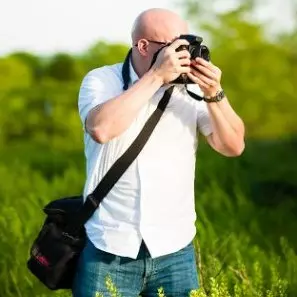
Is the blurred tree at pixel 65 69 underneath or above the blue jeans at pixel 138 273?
above

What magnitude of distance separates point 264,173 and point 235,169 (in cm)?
42

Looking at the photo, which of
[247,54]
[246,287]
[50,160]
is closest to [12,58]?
[247,54]

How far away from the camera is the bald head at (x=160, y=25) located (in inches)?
138

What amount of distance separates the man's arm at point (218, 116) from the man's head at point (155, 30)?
14cm

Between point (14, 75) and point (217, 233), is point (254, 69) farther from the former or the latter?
point (217, 233)

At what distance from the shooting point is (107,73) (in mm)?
3607

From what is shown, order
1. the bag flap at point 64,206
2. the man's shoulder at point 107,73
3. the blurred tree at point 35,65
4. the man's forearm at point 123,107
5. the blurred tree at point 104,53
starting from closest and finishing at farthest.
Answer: the man's forearm at point 123,107, the man's shoulder at point 107,73, the bag flap at point 64,206, the blurred tree at point 104,53, the blurred tree at point 35,65

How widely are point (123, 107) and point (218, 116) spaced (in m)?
0.33

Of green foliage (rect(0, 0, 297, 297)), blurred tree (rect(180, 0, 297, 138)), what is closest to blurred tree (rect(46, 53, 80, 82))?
green foliage (rect(0, 0, 297, 297))

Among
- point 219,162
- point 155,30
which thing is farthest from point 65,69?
point 155,30

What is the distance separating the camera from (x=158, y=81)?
338 centimetres

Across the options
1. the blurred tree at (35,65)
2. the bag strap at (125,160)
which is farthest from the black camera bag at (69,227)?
the blurred tree at (35,65)

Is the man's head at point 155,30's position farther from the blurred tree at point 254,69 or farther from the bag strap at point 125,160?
the blurred tree at point 254,69

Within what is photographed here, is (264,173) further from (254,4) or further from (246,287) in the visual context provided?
(254,4)
